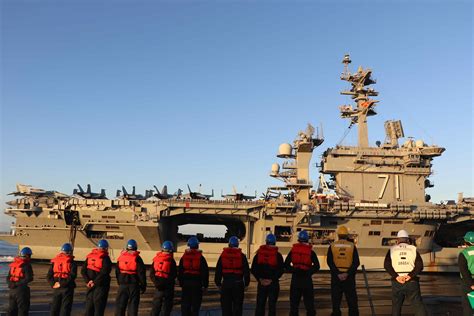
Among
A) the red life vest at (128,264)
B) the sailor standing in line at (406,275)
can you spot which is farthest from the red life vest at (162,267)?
the sailor standing in line at (406,275)

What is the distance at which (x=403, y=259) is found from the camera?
5.05 meters

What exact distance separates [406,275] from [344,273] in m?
0.90

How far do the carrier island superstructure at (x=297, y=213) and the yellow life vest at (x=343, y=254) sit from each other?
14092 millimetres

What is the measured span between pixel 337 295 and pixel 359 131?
66.7 ft

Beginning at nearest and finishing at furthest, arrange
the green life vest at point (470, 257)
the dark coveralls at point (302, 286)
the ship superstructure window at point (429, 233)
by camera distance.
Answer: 1. the green life vest at point (470, 257)
2. the dark coveralls at point (302, 286)
3. the ship superstructure window at point (429, 233)

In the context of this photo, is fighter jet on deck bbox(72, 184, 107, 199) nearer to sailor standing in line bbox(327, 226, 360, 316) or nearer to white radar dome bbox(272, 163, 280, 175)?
white radar dome bbox(272, 163, 280, 175)

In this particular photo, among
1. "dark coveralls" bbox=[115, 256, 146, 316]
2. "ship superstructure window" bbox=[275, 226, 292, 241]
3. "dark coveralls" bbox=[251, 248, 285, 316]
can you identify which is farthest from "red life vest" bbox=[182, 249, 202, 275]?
"ship superstructure window" bbox=[275, 226, 292, 241]

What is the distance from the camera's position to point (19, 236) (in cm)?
2100

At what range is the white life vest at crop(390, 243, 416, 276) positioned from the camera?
16.5 feet

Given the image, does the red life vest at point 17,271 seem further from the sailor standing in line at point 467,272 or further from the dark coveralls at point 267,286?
the sailor standing in line at point 467,272

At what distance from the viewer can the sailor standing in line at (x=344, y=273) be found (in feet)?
18.5

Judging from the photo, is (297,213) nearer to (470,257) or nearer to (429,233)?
(429,233)

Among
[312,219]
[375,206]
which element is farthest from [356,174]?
[312,219]

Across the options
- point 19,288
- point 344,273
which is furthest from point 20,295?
point 344,273
